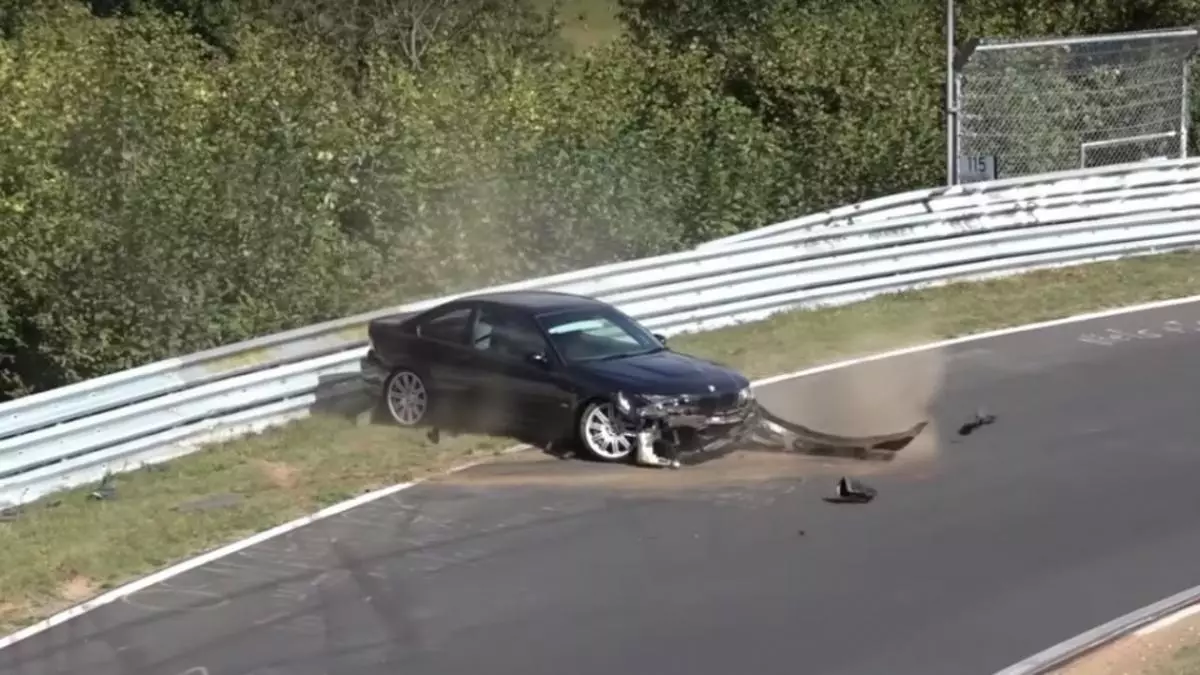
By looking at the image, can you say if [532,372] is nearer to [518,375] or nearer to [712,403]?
[518,375]

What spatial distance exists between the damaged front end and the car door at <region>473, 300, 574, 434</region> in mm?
675

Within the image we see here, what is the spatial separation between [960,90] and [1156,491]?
11.3 metres

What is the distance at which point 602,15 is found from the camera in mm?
57750

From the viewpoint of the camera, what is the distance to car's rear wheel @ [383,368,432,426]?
15117 mm

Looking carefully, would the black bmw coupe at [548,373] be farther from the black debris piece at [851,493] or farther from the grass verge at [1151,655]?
the grass verge at [1151,655]

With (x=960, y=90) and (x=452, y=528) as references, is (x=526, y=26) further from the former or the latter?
(x=452, y=528)

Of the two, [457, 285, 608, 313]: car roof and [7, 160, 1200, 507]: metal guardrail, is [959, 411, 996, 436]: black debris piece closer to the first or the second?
[457, 285, 608, 313]: car roof

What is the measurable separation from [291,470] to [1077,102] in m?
14.6

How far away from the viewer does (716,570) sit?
10727 millimetres

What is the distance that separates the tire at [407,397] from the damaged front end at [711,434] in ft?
7.09

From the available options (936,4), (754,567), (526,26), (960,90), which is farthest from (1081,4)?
(754,567)

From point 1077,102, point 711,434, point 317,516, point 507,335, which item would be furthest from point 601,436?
point 1077,102

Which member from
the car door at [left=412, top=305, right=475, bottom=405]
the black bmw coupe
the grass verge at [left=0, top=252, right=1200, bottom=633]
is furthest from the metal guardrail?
the car door at [left=412, top=305, right=475, bottom=405]

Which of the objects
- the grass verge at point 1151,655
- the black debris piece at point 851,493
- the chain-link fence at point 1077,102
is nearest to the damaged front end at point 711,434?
the black debris piece at point 851,493
